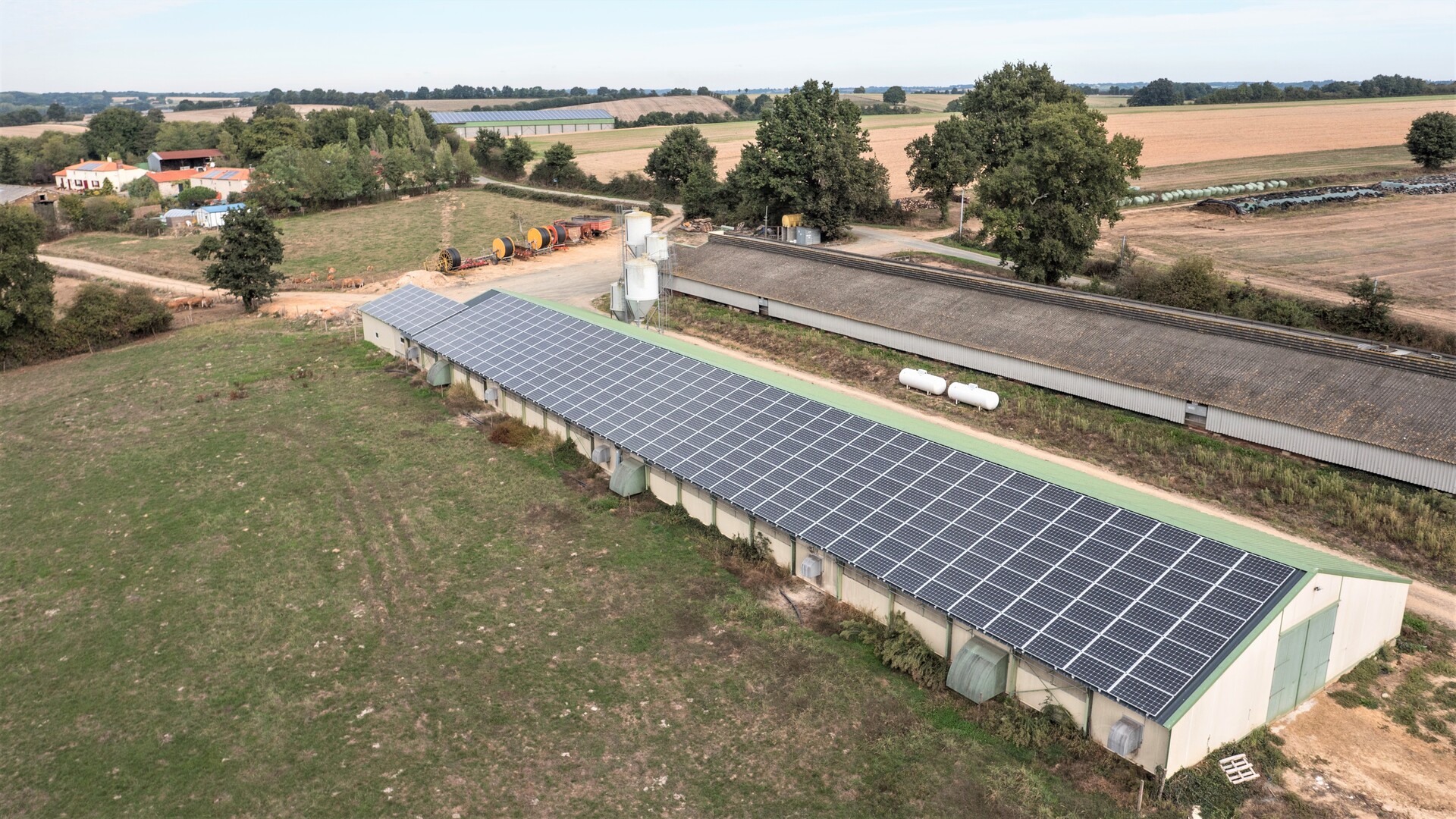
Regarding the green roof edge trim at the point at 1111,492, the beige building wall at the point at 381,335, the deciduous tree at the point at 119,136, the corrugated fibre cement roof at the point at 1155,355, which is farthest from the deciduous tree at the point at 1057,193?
the deciduous tree at the point at 119,136

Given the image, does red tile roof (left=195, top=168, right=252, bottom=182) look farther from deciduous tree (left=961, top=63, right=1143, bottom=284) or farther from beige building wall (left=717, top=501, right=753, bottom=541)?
beige building wall (left=717, top=501, right=753, bottom=541)

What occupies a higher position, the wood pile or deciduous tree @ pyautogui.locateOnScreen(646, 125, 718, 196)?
deciduous tree @ pyautogui.locateOnScreen(646, 125, 718, 196)

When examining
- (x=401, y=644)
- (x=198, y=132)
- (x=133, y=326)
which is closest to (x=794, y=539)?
(x=401, y=644)

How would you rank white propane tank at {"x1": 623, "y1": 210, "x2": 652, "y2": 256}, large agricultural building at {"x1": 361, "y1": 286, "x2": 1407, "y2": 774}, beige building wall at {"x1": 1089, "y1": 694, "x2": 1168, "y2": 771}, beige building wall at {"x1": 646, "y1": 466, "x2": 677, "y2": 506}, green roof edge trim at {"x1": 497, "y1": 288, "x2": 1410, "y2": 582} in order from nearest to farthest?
beige building wall at {"x1": 1089, "y1": 694, "x2": 1168, "y2": 771} → large agricultural building at {"x1": 361, "y1": 286, "x2": 1407, "y2": 774} → green roof edge trim at {"x1": 497, "y1": 288, "x2": 1410, "y2": 582} → beige building wall at {"x1": 646, "y1": 466, "x2": 677, "y2": 506} → white propane tank at {"x1": 623, "y1": 210, "x2": 652, "y2": 256}

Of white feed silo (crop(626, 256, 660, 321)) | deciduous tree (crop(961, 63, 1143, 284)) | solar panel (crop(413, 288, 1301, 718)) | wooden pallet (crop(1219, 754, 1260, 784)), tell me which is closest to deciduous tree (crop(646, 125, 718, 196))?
deciduous tree (crop(961, 63, 1143, 284))

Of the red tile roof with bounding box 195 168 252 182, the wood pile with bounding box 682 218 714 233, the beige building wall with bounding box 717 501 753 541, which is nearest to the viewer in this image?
the beige building wall with bounding box 717 501 753 541

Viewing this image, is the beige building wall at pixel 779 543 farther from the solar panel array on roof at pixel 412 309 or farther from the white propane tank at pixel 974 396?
the solar panel array on roof at pixel 412 309
